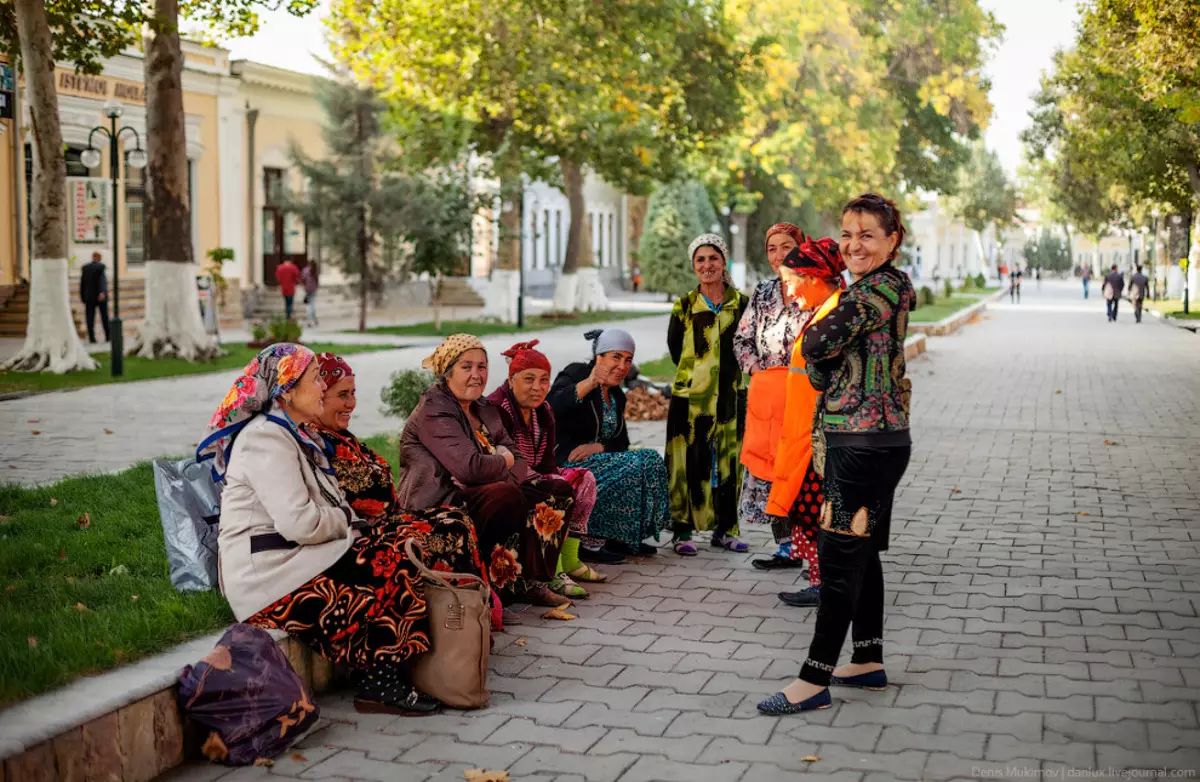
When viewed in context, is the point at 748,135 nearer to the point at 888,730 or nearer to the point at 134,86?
the point at 134,86

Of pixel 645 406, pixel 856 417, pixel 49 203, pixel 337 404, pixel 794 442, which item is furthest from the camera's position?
pixel 49 203

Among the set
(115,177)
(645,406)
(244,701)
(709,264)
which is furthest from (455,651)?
(115,177)

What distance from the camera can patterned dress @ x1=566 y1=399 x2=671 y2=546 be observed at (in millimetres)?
7781

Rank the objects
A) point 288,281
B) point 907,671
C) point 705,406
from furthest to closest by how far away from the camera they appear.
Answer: point 288,281
point 705,406
point 907,671

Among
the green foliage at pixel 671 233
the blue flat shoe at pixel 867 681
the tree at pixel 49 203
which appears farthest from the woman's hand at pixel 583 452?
the green foliage at pixel 671 233

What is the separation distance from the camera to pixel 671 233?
56625mm

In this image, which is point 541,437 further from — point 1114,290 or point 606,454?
point 1114,290

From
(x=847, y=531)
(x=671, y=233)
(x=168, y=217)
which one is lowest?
(x=847, y=531)

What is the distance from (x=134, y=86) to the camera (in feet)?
100

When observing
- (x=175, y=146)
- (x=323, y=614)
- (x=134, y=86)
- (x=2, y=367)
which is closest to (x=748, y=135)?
(x=134, y=86)

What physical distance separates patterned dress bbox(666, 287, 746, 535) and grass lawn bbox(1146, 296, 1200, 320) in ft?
109

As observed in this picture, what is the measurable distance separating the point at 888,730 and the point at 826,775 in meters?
0.52

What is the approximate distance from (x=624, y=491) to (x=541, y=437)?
663mm

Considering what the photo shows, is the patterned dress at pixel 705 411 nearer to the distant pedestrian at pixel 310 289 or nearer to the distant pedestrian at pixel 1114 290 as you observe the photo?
the distant pedestrian at pixel 310 289
